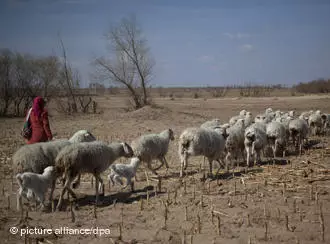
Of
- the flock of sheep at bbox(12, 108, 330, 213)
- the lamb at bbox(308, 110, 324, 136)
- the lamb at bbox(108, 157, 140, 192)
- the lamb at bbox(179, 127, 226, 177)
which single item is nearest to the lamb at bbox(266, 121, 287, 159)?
the flock of sheep at bbox(12, 108, 330, 213)

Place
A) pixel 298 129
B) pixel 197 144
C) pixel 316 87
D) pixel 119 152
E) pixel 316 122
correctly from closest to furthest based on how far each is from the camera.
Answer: pixel 119 152 → pixel 197 144 → pixel 298 129 → pixel 316 122 → pixel 316 87

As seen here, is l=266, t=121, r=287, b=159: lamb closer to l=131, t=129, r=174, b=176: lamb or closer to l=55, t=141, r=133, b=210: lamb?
l=131, t=129, r=174, b=176: lamb

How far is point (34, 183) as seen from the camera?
24.2ft

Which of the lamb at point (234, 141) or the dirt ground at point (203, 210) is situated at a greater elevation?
the lamb at point (234, 141)

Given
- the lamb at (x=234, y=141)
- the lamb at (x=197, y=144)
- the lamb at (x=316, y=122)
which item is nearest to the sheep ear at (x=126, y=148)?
the lamb at (x=197, y=144)

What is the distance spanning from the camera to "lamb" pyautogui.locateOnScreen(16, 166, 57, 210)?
7.29m

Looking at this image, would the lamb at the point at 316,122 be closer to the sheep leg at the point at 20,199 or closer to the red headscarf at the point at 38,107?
the red headscarf at the point at 38,107

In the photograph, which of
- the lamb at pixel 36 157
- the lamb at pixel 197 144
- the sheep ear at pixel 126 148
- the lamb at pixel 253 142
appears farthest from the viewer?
the lamb at pixel 253 142

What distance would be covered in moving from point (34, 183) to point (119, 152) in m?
2.70

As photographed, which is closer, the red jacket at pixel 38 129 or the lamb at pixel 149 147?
the red jacket at pixel 38 129

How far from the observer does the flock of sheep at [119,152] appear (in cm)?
782

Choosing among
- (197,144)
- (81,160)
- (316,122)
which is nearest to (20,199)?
(81,160)

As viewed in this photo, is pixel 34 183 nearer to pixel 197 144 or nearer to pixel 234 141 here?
pixel 197 144

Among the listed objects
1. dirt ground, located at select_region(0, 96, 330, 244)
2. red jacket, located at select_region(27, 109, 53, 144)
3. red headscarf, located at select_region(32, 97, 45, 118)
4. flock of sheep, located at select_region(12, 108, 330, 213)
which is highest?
red headscarf, located at select_region(32, 97, 45, 118)
